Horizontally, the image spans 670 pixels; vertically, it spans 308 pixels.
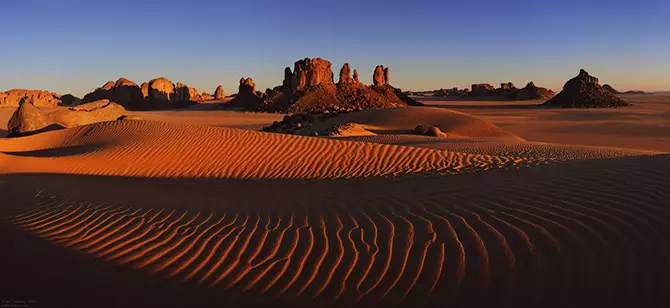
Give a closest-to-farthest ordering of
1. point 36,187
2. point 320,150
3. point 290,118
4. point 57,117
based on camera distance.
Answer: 1. point 36,187
2. point 320,150
3. point 57,117
4. point 290,118

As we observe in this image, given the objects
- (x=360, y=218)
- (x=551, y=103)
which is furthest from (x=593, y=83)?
(x=360, y=218)

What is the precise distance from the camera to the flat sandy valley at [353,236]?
3105mm

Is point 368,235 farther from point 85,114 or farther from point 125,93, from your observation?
point 125,93

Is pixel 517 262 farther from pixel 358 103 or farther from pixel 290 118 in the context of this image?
pixel 358 103

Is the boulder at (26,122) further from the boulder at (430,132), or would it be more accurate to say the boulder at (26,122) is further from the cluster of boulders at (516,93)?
the cluster of boulders at (516,93)

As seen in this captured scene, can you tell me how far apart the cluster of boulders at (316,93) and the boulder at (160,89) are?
1292cm

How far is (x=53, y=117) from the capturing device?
811 inches

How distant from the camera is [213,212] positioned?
533cm

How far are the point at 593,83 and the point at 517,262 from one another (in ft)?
197

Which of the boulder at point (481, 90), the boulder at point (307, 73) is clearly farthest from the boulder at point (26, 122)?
the boulder at point (481, 90)

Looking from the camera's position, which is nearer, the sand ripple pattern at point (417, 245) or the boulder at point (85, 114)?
the sand ripple pattern at point (417, 245)

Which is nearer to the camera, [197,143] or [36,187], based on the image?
[36,187]

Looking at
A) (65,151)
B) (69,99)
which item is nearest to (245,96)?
(69,99)

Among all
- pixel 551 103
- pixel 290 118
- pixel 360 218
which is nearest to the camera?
pixel 360 218
